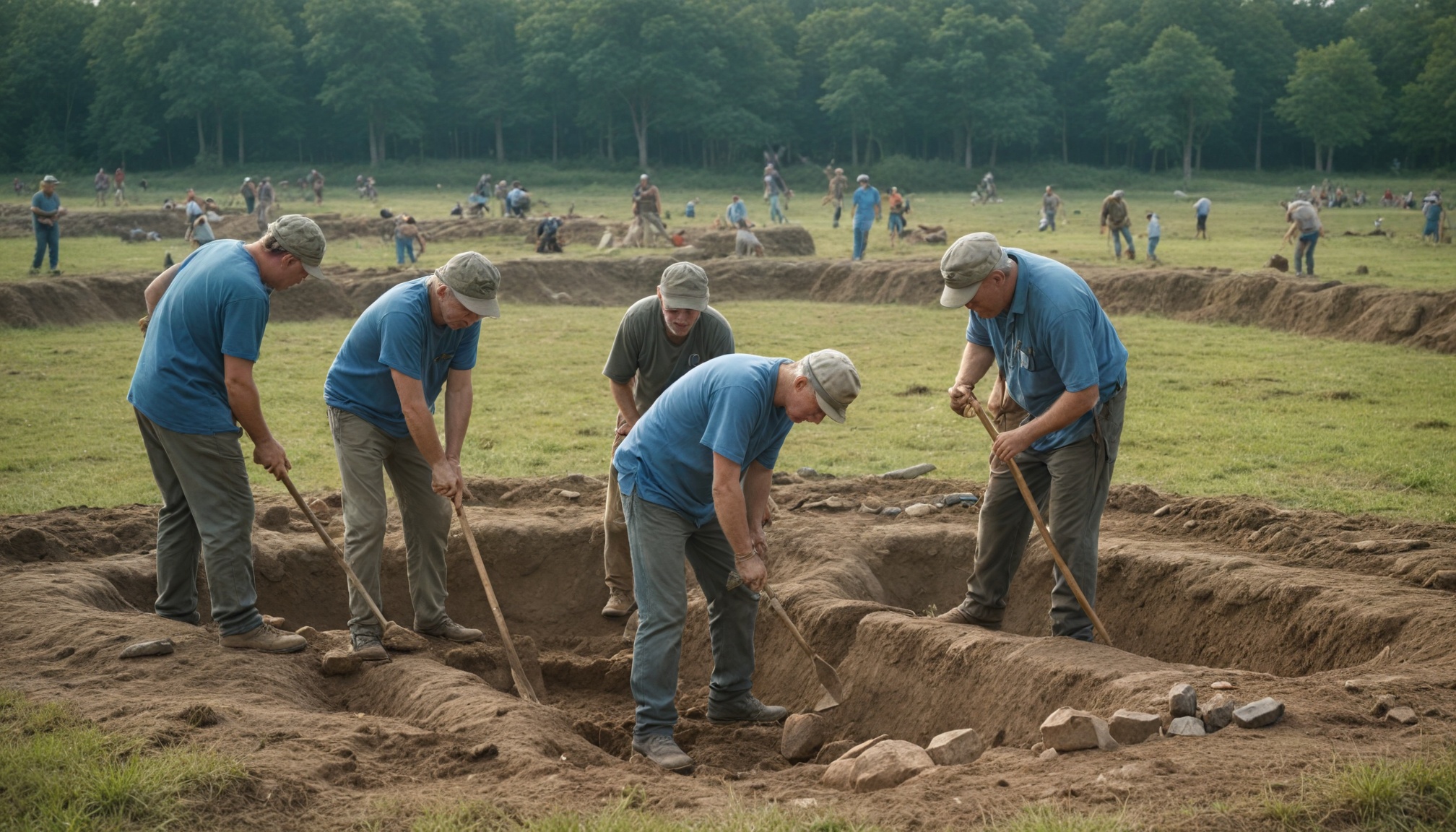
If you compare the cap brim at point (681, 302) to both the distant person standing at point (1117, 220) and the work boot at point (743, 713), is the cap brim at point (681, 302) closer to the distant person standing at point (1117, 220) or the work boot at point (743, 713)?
the work boot at point (743, 713)

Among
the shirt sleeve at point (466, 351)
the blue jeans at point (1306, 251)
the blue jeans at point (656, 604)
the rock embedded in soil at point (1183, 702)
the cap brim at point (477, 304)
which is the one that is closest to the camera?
the rock embedded in soil at point (1183, 702)

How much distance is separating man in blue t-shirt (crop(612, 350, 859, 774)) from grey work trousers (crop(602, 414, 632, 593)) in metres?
1.64

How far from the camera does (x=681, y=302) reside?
643cm

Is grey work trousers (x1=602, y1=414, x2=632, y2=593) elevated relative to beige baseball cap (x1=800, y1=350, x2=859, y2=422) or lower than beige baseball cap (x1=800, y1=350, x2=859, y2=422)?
lower

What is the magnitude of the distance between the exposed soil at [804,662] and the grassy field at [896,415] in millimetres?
1410

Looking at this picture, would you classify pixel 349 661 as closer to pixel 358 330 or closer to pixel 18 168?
pixel 358 330

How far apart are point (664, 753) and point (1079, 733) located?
174cm

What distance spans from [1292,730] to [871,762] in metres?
1.53

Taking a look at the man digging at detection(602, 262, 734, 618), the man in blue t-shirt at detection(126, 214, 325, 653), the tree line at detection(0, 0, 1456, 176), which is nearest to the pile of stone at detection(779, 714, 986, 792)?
the man digging at detection(602, 262, 734, 618)

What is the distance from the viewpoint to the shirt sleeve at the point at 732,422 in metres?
4.81

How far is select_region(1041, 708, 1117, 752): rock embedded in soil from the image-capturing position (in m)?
4.45

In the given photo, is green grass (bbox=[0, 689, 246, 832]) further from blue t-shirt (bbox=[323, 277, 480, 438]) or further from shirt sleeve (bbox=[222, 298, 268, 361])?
blue t-shirt (bbox=[323, 277, 480, 438])

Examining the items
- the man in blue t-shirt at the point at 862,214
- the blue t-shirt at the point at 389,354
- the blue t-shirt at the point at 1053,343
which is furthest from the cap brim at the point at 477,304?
the man in blue t-shirt at the point at 862,214

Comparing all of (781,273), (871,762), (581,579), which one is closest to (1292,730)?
(871,762)
